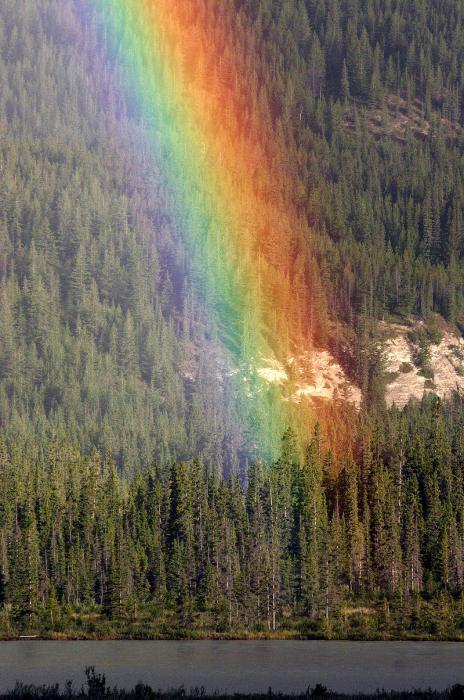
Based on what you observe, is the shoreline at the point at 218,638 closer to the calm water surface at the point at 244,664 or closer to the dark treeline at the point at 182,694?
the calm water surface at the point at 244,664

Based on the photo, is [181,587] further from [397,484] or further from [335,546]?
[397,484]

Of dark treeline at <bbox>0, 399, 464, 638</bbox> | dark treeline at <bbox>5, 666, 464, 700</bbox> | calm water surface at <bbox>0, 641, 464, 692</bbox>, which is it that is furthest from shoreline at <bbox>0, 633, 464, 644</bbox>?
dark treeline at <bbox>5, 666, 464, 700</bbox>

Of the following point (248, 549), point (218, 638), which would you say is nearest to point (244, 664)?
point (218, 638)

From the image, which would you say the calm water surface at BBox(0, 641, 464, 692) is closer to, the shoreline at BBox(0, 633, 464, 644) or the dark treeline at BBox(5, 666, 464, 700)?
the shoreline at BBox(0, 633, 464, 644)

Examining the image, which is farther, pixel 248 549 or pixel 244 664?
pixel 248 549

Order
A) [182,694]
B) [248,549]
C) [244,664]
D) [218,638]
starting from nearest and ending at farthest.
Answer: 1. [182,694]
2. [244,664]
3. [218,638]
4. [248,549]

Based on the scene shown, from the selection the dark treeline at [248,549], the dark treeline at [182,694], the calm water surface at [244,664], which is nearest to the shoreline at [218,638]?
the dark treeline at [248,549]

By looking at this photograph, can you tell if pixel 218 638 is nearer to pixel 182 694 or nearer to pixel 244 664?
pixel 244 664
